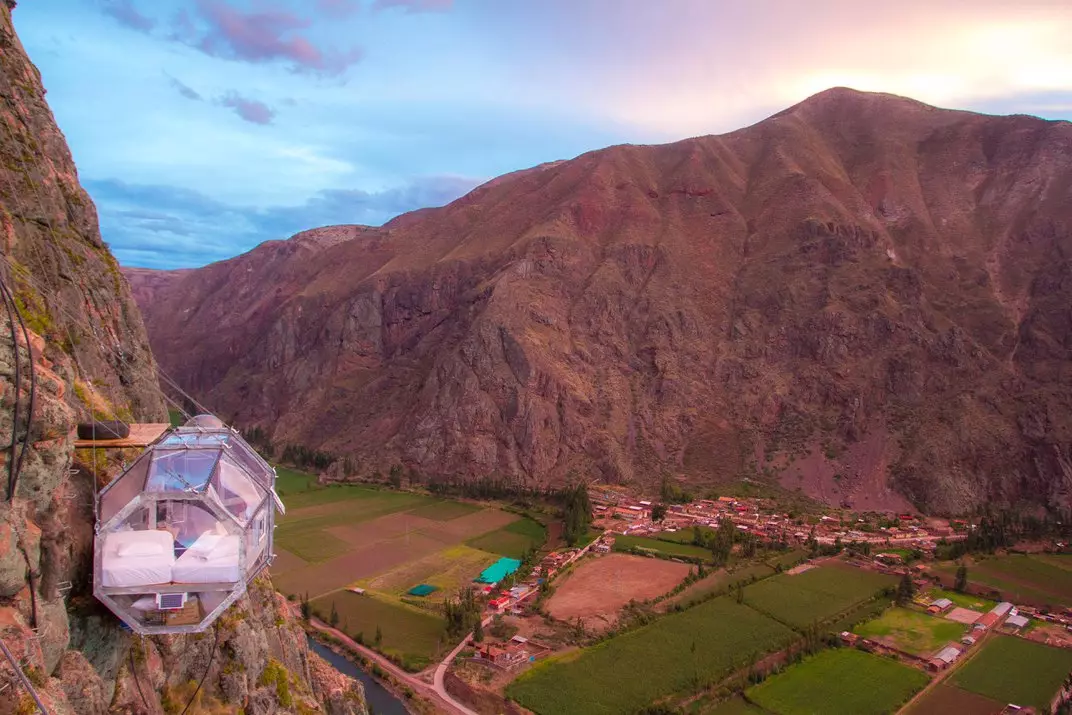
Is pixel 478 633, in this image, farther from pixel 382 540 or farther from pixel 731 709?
pixel 382 540

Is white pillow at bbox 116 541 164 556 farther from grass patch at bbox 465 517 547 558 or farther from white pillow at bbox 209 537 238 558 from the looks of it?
grass patch at bbox 465 517 547 558

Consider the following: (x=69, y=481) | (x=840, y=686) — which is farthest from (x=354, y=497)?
(x=69, y=481)

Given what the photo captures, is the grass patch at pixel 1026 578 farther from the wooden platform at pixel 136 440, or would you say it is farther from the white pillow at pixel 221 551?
the wooden platform at pixel 136 440

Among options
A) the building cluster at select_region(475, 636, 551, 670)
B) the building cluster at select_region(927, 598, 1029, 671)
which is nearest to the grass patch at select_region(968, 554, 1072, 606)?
the building cluster at select_region(927, 598, 1029, 671)

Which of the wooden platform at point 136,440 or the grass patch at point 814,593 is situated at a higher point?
the wooden platform at point 136,440

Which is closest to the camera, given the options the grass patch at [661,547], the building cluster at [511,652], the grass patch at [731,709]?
the grass patch at [731,709]

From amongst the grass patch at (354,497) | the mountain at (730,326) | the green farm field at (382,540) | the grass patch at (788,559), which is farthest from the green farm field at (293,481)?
the grass patch at (788,559)

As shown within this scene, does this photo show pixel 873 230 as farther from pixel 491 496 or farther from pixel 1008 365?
pixel 491 496
